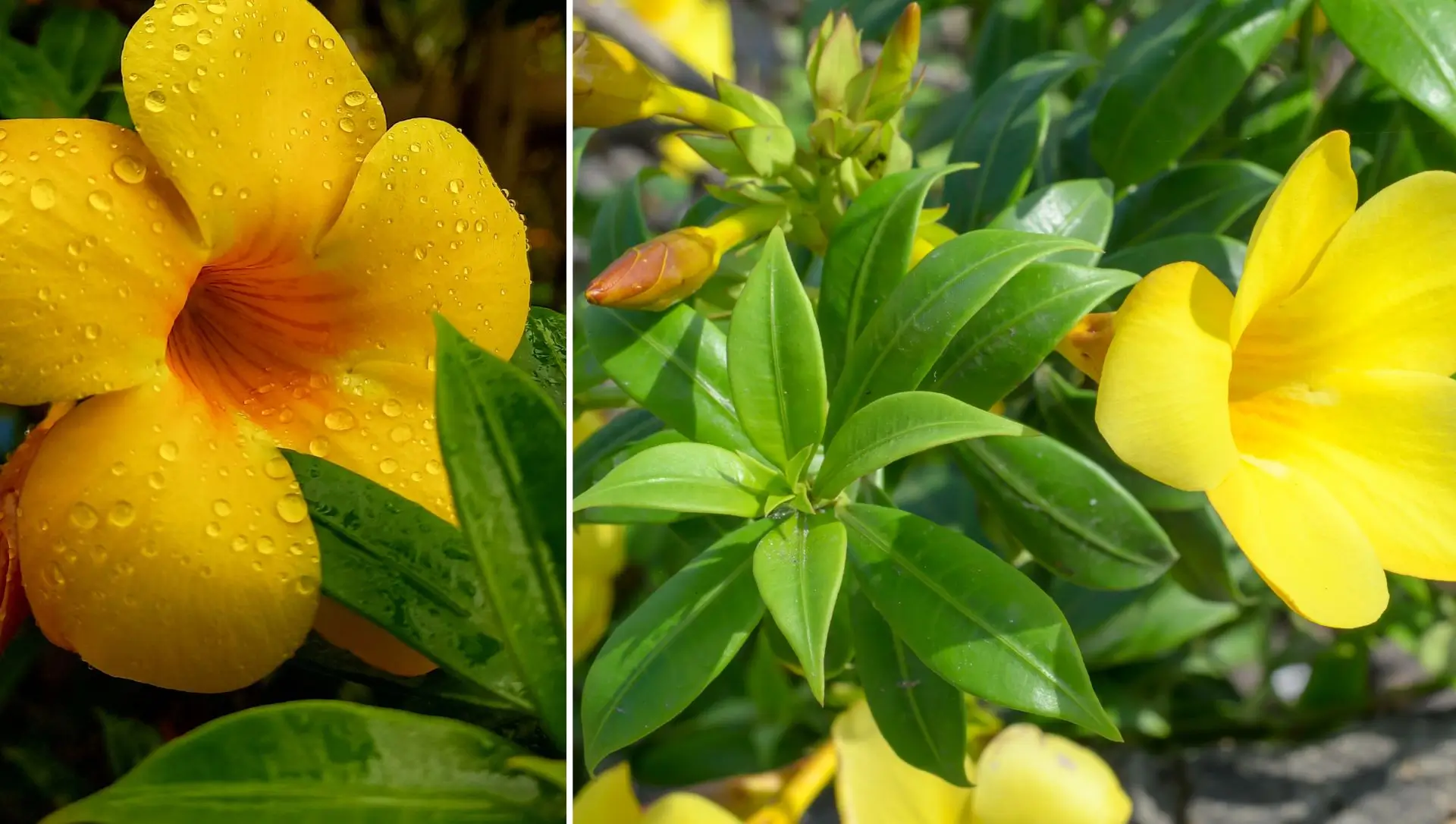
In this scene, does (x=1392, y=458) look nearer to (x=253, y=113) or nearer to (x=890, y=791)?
(x=890, y=791)

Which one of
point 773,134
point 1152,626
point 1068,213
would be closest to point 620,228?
point 773,134

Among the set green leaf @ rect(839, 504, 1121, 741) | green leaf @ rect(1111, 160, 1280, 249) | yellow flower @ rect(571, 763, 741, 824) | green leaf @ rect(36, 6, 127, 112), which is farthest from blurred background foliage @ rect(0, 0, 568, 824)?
green leaf @ rect(1111, 160, 1280, 249)

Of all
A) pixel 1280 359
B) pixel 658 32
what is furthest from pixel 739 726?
pixel 658 32

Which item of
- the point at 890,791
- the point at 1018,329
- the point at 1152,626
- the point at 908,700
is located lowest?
the point at 1152,626

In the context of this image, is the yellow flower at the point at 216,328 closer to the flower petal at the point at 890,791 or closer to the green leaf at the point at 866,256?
the green leaf at the point at 866,256

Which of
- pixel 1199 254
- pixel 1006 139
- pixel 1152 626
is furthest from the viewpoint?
pixel 1152 626

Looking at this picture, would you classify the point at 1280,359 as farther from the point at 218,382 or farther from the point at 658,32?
the point at 658,32
